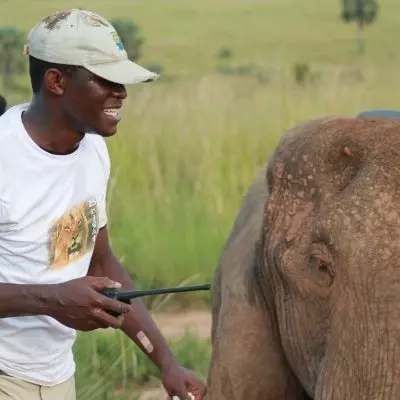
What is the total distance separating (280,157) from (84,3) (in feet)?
42.9

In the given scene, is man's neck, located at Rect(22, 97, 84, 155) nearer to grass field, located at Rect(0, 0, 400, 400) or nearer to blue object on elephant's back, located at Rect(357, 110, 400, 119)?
blue object on elephant's back, located at Rect(357, 110, 400, 119)

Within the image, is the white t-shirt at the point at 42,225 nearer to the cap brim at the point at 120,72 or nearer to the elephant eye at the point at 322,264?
the cap brim at the point at 120,72

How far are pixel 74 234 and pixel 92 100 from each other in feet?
1.14

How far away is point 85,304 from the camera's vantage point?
2.69 metres

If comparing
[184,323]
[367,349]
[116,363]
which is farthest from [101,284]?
[184,323]

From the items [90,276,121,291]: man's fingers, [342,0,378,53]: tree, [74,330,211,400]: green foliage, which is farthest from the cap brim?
[342,0,378,53]: tree

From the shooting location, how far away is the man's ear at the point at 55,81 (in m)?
2.90

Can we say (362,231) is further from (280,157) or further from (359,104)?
(359,104)

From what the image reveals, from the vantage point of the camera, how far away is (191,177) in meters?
8.00

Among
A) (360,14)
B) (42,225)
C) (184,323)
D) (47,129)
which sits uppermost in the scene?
(47,129)

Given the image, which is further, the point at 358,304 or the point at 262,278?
the point at 262,278

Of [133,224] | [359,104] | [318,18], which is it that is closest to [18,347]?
[133,224]

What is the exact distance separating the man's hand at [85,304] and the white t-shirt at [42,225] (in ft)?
0.74

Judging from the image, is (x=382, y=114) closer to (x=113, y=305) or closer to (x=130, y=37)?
(x=113, y=305)
